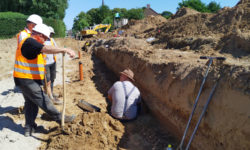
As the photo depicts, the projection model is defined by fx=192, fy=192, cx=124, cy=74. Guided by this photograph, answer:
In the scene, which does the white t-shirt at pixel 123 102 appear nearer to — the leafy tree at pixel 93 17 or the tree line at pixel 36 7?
the tree line at pixel 36 7

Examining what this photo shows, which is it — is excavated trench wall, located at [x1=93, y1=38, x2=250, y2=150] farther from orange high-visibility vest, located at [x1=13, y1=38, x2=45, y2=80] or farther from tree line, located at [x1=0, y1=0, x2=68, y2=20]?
tree line, located at [x1=0, y1=0, x2=68, y2=20]

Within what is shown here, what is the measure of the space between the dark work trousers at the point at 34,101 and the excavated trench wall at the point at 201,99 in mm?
2168

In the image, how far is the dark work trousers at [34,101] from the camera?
3.32 m

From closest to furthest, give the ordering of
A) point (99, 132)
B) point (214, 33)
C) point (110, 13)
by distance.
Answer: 1. point (99, 132)
2. point (214, 33)
3. point (110, 13)

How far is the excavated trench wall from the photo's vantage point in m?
2.38

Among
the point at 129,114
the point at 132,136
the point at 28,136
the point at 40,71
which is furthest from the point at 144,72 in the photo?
the point at 28,136

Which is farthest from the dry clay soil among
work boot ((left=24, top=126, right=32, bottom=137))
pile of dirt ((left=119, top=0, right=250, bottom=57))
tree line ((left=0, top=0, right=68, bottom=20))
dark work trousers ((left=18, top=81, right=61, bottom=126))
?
tree line ((left=0, top=0, right=68, bottom=20))

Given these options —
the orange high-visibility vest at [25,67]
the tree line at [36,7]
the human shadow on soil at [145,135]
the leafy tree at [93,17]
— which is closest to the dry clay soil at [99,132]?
the human shadow on soil at [145,135]

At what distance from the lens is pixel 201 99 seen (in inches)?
117

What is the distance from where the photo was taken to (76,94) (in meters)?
5.98

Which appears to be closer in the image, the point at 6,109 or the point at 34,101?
the point at 34,101

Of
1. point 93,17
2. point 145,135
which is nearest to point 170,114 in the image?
point 145,135

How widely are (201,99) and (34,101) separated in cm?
280

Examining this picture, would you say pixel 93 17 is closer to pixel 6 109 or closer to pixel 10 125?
pixel 6 109
